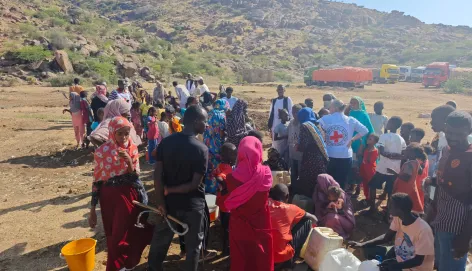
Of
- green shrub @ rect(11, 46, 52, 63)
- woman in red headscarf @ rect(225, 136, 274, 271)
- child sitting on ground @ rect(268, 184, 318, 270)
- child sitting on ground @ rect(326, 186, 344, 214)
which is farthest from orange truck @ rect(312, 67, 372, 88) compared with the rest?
woman in red headscarf @ rect(225, 136, 274, 271)

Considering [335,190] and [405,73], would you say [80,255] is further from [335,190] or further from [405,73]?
[405,73]

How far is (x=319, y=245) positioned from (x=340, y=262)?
424 millimetres

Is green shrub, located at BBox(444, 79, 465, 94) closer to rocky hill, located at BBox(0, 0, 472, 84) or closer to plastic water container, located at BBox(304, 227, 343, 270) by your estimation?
rocky hill, located at BBox(0, 0, 472, 84)

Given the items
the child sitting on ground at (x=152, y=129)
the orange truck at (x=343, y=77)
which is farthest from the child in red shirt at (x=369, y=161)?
the orange truck at (x=343, y=77)

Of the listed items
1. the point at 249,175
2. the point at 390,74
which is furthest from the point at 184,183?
the point at 390,74

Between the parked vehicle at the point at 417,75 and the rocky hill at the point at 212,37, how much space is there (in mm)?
12947

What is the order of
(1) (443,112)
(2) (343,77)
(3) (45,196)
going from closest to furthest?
1. (1) (443,112)
2. (3) (45,196)
3. (2) (343,77)

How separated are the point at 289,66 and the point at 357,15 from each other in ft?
153

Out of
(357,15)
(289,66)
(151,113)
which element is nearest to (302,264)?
(151,113)

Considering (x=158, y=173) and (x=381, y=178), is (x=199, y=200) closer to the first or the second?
(x=158, y=173)

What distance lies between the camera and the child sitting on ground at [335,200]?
4.18 metres

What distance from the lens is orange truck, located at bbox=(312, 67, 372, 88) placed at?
2931cm

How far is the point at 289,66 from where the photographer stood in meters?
48.8

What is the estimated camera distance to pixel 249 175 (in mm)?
2912
